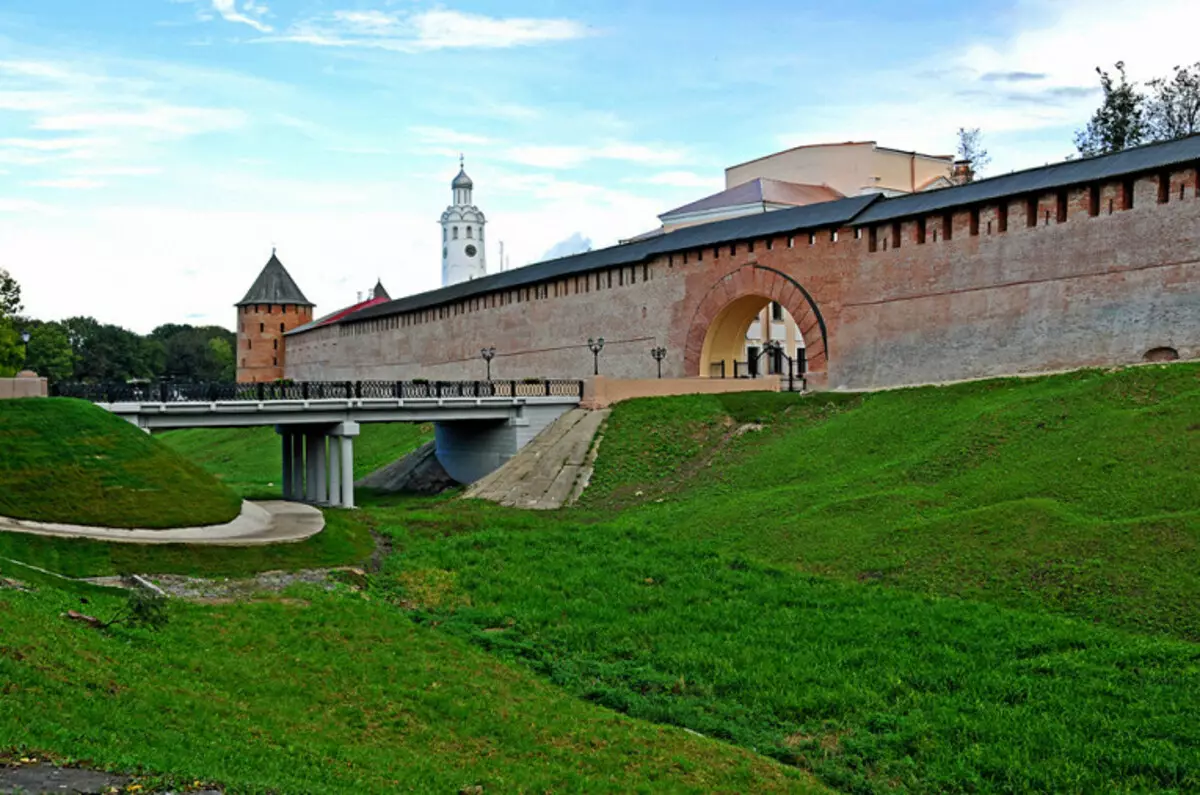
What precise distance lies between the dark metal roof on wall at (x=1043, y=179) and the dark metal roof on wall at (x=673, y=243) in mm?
1272

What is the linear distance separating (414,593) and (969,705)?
25.6 ft

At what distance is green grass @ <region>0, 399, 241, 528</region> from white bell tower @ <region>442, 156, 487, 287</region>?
65718 mm

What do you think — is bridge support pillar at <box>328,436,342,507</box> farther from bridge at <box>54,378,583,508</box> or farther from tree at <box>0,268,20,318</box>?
tree at <box>0,268,20,318</box>

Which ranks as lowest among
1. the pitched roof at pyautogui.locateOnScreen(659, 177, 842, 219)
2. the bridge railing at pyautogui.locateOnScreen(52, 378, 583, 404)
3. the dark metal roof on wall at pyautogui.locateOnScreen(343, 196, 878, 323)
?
the bridge railing at pyautogui.locateOnScreen(52, 378, 583, 404)

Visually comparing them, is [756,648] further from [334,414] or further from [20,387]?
[334,414]

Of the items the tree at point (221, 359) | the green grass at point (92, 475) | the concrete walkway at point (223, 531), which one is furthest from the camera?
the tree at point (221, 359)

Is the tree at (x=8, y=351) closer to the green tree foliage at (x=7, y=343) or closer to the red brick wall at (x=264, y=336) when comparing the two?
the green tree foliage at (x=7, y=343)

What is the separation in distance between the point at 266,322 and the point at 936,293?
167 feet

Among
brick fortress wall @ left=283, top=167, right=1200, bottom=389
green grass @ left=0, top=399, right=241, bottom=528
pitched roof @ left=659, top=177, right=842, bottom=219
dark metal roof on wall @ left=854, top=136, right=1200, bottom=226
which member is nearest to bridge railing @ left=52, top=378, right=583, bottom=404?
green grass @ left=0, top=399, right=241, bottom=528

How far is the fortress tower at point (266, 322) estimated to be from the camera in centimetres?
6894

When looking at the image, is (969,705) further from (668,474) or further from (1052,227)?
(1052,227)

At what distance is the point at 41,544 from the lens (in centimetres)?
1491

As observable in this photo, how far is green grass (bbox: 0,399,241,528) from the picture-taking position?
1689cm

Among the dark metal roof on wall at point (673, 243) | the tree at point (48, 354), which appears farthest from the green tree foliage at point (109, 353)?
the dark metal roof on wall at point (673, 243)
